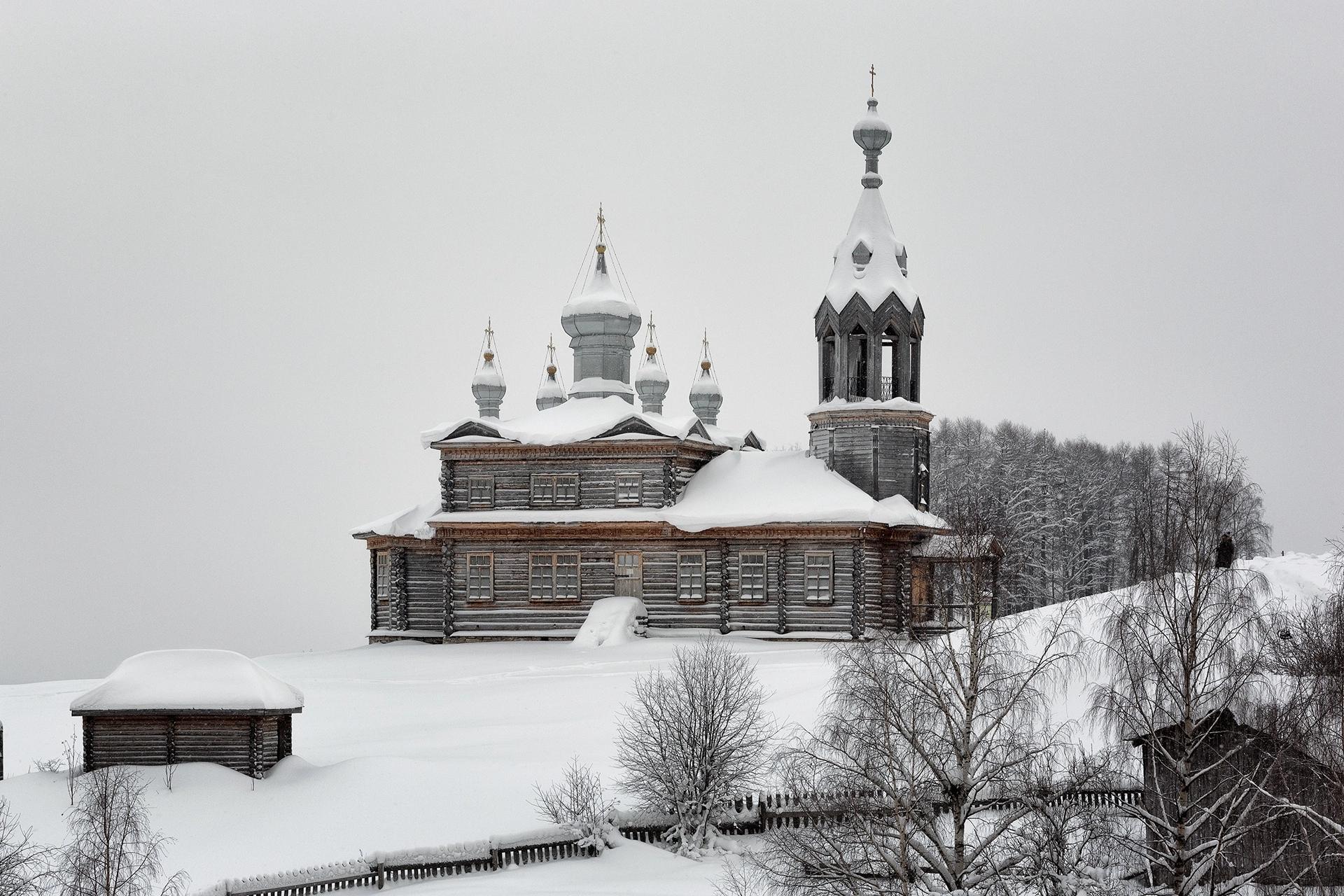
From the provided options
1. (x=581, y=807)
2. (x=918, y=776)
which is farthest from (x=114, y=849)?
(x=918, y=776)

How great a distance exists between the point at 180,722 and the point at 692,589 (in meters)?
19.1

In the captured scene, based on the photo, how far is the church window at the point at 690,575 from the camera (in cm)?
4516

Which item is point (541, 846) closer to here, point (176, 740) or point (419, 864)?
point (419, 864)

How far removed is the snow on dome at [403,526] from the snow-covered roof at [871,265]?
13.7 meters

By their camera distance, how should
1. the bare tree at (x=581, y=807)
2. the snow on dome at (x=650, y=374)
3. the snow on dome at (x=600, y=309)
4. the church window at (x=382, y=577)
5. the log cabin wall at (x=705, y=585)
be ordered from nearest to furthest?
1. the bare tree at (x=581, y=807)
2. the log cabin wall at (x=705, y=585)
3. the church window at (x=382, y=577)
4. the snow on dome at (x=600, y=309)
5. the snow on dome at (x=650, y=374)

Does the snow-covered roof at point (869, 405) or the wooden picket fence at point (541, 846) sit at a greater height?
the snow-covered roof at point (869, 405)

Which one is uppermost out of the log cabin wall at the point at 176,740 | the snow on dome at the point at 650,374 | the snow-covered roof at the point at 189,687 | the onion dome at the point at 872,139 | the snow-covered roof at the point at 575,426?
the onion dome at the point at 872,139

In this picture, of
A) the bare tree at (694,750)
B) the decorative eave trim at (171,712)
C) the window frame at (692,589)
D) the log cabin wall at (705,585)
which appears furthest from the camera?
the window frame at (692,589)

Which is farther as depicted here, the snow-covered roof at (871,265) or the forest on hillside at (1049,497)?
the forest on hillside at (1049,497)

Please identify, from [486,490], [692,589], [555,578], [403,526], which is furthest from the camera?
[403,526]

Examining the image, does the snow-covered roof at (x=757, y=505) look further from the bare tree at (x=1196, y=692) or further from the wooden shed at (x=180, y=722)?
the bare tree at (x=1196, y=692)

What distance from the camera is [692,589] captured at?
4522 cm

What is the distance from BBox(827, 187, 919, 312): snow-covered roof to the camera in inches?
1853

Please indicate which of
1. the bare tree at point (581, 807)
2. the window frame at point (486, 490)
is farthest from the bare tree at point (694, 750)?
the window frame at point (486, 490)
